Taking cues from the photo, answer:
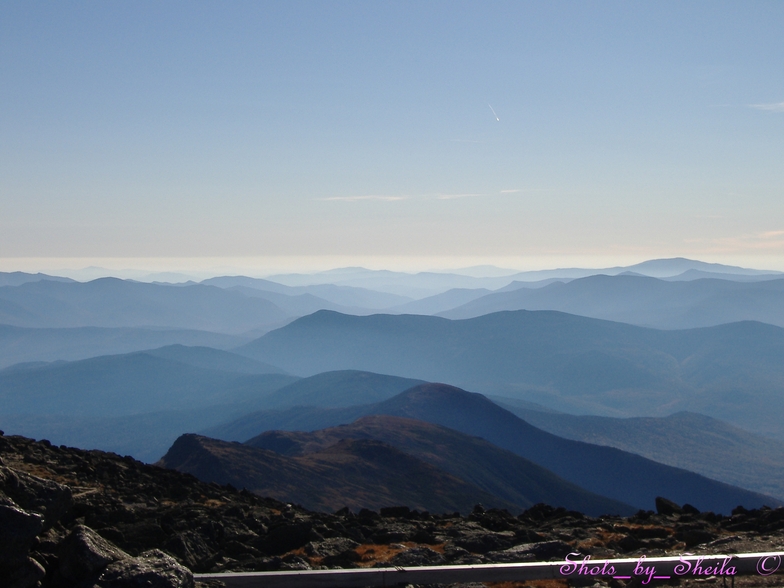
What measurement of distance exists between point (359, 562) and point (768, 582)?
11036 millimetres

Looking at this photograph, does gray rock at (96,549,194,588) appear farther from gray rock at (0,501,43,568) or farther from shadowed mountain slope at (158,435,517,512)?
shadowed mountain slope at (158,435,517,512)

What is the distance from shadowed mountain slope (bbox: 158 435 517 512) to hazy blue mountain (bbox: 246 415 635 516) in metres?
18.0

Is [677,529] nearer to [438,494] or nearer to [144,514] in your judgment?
[144,514]

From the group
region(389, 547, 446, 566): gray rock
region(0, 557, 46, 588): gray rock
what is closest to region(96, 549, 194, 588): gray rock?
region(0, 557, 46, 588): gray rock

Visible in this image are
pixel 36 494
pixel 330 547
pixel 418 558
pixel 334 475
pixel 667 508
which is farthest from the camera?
pixel 334 475

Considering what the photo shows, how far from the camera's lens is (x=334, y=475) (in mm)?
121188

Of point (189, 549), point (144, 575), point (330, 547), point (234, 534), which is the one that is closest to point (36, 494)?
point (144, 575)

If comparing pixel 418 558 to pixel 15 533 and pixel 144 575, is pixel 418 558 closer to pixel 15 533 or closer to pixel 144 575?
pixel 144 575

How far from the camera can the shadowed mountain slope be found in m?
106

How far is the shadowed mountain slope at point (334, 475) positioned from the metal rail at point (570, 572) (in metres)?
88.6

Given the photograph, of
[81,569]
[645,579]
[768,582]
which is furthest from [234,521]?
[768,582]

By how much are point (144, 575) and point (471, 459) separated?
568 ft

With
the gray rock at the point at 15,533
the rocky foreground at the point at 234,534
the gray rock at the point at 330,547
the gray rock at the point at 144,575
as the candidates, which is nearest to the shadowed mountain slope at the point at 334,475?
the rocky foreground at the point at 234,534

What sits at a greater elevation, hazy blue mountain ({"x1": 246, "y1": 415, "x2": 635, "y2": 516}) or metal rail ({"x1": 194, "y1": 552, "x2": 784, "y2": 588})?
metal rail ({"x1": 194, "y1": 552, "x2": 784, "y2": 588})
